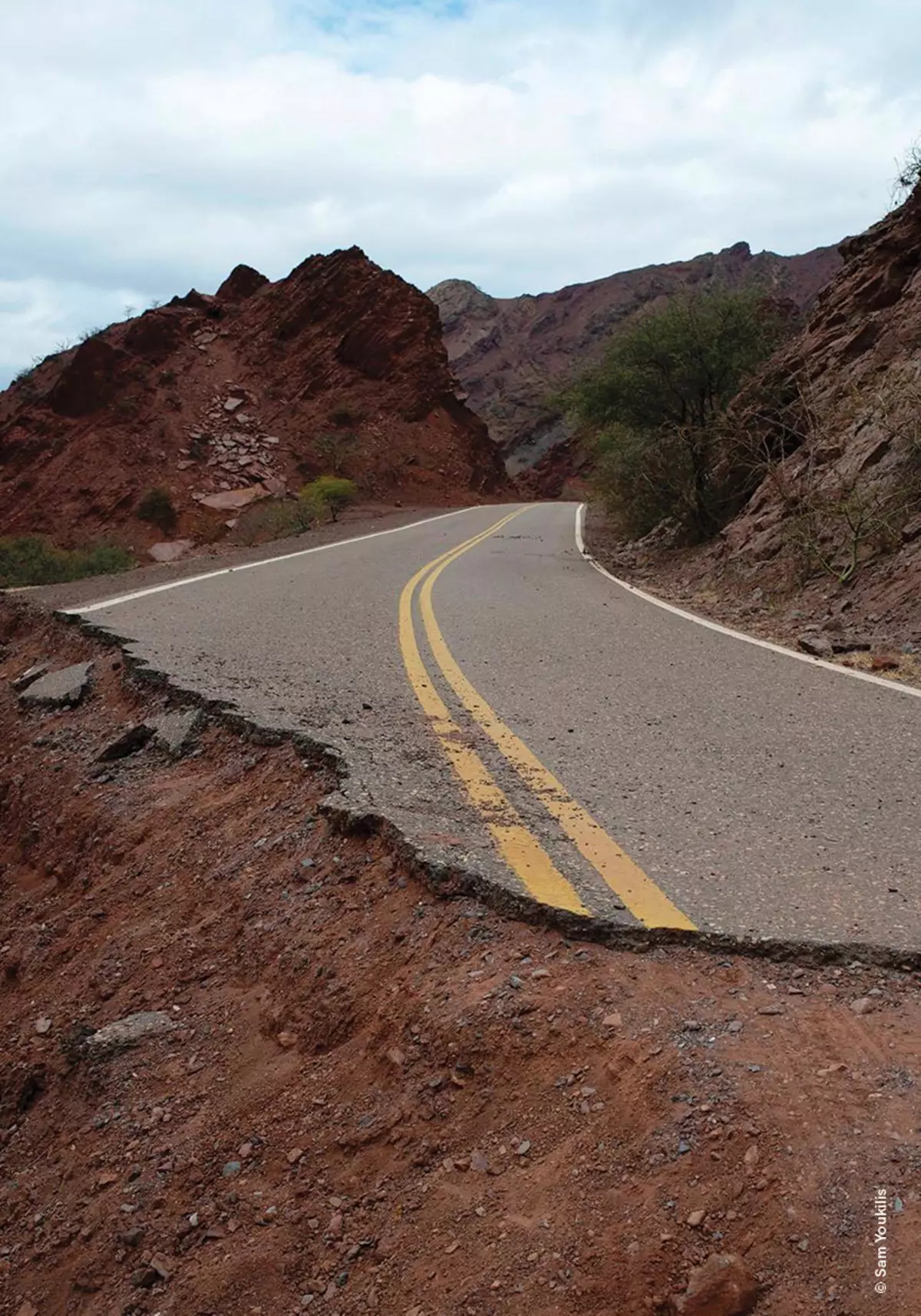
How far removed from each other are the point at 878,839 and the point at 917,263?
14.0m

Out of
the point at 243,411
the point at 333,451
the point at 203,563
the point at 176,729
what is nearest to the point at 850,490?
the point at 176,729

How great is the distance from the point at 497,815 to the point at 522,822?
0.39 feet

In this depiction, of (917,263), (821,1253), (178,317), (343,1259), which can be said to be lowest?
(343,1259)

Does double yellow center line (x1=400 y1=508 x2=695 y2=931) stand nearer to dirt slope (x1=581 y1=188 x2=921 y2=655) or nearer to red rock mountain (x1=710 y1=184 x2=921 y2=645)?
dirt slope (x1=581 y1=188 x2=921 y2=655)

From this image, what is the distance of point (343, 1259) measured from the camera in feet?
7.77

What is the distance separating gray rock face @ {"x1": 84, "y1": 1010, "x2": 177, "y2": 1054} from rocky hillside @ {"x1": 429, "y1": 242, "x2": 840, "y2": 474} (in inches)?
3401

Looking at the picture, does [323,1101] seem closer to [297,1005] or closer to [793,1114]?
[297,1005]

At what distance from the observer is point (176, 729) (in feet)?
18.7

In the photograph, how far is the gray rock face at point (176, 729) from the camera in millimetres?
5543

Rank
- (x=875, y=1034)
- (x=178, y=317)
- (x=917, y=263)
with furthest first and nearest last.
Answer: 1. (x=178, y=317)
2. (x=917, y=263)
3. (x=875, y=1034)

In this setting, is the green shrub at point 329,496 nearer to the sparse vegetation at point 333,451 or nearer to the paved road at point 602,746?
the sparse vegetation at point 333,451

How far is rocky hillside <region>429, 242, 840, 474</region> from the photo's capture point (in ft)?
321

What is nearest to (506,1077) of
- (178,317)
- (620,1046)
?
(620,1046)

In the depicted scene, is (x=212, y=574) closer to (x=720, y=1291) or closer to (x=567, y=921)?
(x=567, y=921)
